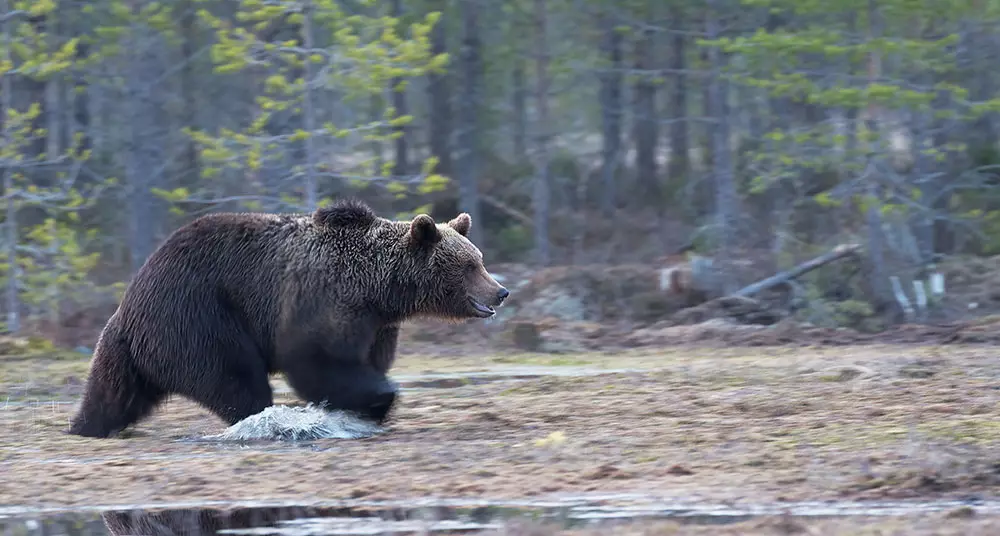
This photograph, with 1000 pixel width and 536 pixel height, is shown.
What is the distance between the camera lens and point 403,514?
640cm

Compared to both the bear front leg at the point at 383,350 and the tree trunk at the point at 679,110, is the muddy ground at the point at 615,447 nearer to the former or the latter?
the bear front leg at the point at 383,350

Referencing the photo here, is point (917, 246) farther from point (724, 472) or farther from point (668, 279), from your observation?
point (724, 472)

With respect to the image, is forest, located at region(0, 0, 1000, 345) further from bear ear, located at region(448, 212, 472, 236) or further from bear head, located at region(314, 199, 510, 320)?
bear head, located at region(314, 199, 510, 320)

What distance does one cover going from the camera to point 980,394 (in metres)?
9.94

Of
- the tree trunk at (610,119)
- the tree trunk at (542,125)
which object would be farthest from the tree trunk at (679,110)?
the tree trunk at (542,125)

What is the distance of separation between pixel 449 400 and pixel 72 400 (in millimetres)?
3989

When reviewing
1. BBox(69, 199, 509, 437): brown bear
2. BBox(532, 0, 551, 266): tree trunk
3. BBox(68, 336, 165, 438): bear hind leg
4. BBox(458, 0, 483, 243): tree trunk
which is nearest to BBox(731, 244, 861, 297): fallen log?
BBox(532, 0, 551, 266): tree trunk

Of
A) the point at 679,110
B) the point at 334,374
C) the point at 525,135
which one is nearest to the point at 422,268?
the point at 334,374

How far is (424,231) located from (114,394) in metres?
2.67

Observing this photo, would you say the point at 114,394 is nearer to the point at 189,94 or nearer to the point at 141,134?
the point at 141,134

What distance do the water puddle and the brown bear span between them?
7.65 ft

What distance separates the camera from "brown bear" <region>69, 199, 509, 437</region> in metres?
9.03

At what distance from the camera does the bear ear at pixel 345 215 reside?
9.58 m

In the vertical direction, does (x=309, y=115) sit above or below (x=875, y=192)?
above
